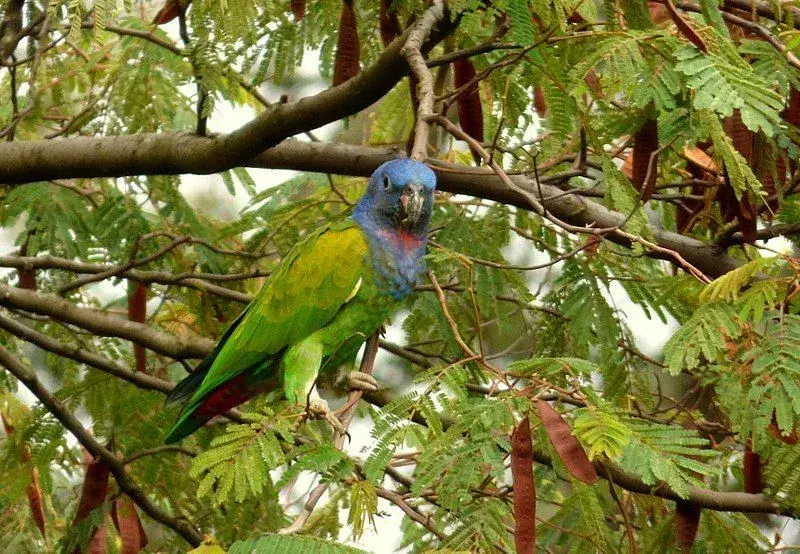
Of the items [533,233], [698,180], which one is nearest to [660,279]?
[698,180]

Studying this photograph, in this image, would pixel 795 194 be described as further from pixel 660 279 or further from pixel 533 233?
pixel 533 233

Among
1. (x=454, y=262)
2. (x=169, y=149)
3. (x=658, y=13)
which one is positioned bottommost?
(x=454, y=262)

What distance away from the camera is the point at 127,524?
446 cm

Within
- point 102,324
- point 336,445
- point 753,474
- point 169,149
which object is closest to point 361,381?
point 336,445

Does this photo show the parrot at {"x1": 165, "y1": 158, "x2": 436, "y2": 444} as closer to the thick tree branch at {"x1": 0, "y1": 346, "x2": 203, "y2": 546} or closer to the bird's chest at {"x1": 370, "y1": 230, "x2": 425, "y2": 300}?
the bird's chest at {"x1": 370, "y1": 230, "x2": 425, "y2": 300}

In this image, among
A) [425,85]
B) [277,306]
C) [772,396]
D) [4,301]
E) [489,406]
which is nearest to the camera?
[489,406]

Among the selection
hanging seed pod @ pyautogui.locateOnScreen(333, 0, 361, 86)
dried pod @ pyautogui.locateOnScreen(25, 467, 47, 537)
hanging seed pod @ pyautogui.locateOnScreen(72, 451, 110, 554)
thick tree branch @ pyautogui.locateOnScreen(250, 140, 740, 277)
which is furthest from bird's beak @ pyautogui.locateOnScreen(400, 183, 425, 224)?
dried pod @ pyautogui.locateOnScreen(25, 467, 47, 537)

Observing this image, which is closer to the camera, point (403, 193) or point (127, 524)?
point (403, 193)

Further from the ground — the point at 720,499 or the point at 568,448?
the point at 568,448

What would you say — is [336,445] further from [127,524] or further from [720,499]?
[127,524]

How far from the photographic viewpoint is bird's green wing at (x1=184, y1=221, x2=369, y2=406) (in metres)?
4.13

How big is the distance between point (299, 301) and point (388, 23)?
1.13 metres

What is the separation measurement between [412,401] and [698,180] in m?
1.90

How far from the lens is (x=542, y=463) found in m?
4.03
